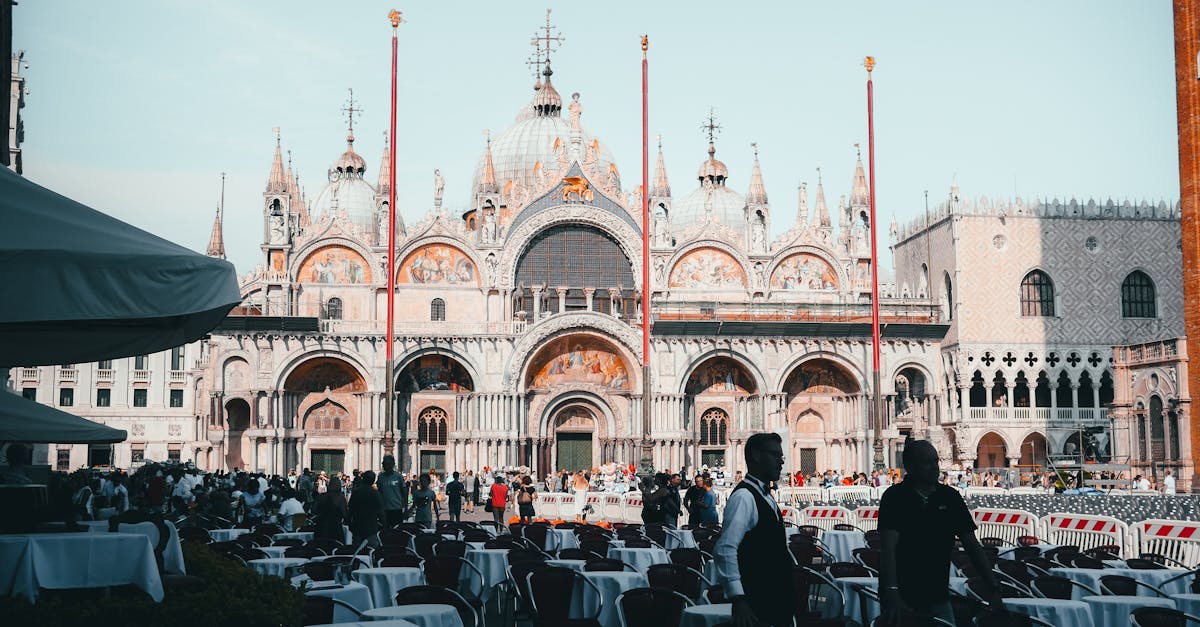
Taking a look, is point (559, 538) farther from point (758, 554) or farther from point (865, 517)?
point (758, 554)

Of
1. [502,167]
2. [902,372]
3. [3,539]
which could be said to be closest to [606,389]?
[902,372]

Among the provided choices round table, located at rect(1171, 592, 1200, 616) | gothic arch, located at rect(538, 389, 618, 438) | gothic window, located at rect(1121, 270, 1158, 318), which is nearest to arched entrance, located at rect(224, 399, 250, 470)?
gothic arch, located at rect(538, 389, 618, 438)

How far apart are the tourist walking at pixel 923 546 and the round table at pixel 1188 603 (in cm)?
371

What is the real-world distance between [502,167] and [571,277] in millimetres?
13636

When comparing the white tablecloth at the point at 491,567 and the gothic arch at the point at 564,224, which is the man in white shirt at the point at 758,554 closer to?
the white tablecloth at the point at 491,567

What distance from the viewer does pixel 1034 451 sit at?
58.2 meters

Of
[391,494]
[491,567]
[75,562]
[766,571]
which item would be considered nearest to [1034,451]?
[391,494]

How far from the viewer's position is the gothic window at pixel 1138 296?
59.5m

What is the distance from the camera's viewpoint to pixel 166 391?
71.4 meters

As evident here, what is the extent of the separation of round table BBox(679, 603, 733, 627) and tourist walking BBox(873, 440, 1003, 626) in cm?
144

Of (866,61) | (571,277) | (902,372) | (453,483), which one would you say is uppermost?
(866,61)

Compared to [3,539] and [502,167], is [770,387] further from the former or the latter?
[3,539]

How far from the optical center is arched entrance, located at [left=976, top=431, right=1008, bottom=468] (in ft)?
192

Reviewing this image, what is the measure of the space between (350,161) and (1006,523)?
56.4 m
